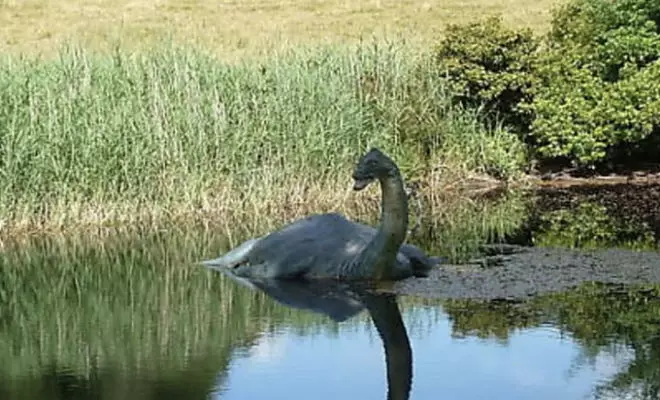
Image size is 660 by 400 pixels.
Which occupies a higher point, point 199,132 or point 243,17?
point 243,17

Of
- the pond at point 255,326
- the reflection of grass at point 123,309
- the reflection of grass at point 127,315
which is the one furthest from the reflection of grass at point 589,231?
the reflection of grass at point 123,309

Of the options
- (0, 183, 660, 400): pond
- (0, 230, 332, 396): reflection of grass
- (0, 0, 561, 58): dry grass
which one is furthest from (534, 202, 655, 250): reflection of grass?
(0, 0, 561, 58): dry grass

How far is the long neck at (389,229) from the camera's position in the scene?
9.77 meters

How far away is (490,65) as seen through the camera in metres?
16.6

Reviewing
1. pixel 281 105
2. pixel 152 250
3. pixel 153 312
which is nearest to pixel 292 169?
pixel 281 105

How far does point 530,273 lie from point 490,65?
6861 mm

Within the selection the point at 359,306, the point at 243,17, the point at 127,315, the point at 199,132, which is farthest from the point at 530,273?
the point at 243,17

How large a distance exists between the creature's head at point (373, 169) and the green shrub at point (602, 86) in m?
6.47

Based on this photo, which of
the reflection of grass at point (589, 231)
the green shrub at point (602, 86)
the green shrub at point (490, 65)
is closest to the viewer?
the reflection of grass at point (589, 231)

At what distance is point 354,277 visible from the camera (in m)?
10.1

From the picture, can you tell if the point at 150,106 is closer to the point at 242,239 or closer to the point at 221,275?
the point at 242,239

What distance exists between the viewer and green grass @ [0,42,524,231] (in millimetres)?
13344

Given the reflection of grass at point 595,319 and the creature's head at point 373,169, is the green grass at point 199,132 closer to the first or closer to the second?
the creature's head at point 373,169

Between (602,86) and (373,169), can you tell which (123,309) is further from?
(602,86)
